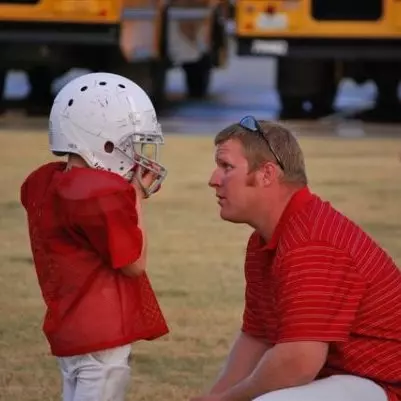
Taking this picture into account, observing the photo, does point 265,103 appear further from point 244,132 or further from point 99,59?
point 244,132

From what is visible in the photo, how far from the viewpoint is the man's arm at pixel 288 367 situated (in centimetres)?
359

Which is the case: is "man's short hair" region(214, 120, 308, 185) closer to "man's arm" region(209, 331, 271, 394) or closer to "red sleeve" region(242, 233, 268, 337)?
"red sleeve" region(242, 233, 268, 337)

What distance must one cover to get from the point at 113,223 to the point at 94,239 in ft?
0.26

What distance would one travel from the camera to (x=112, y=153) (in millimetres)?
3865

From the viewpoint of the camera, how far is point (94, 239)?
3734 mm

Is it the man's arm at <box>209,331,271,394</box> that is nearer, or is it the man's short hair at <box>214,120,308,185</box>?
the man's short hair at <box>214,120,308,185</box>

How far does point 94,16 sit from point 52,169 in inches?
405

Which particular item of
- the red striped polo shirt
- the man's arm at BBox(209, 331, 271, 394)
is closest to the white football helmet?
the red striped polo shirt

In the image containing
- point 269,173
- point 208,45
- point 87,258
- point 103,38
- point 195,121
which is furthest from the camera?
point 208,45

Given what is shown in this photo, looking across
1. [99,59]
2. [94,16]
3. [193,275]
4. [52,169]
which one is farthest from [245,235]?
[99,59]

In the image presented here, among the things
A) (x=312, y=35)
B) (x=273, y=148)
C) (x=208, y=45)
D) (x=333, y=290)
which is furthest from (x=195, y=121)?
(x=333, y=290)

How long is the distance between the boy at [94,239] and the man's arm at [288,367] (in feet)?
1.16

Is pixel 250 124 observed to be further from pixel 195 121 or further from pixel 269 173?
pixel 195 121

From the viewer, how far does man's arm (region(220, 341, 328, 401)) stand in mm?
3594
